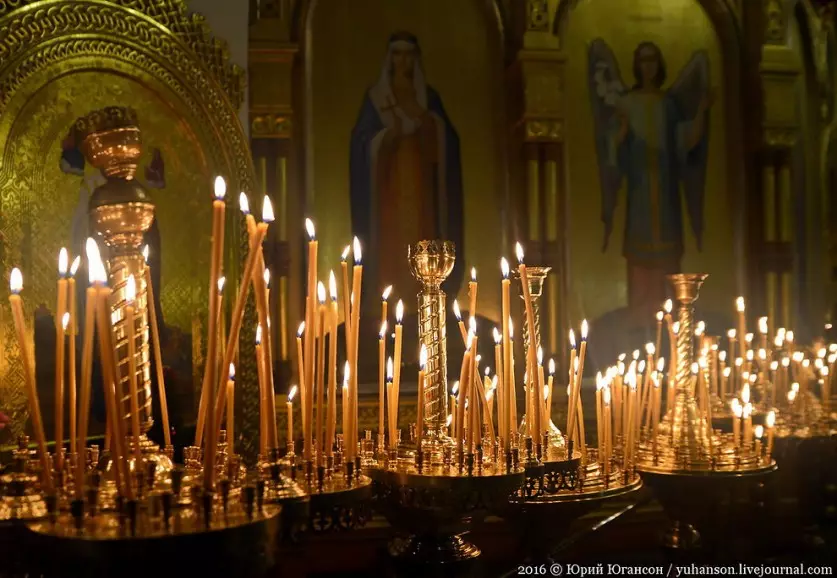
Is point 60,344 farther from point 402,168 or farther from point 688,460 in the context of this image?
point 402,168

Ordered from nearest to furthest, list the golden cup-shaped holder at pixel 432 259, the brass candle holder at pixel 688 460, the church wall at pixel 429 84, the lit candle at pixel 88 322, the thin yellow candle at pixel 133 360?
the lit candle at pixel 88 322 → the thin yellow candle at pixel 133 360 → the golden cup-shaped holder at pixel 432 259 → the brass candle holder at pixel 688 460 → the church wall at pixel 429 84

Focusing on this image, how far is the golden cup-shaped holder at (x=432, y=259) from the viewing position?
2.12m

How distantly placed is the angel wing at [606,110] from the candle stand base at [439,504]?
2.94m

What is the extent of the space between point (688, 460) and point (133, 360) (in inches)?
66.2

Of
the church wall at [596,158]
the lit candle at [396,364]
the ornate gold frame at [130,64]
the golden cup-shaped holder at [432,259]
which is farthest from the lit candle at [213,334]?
the church wall at [596,158]

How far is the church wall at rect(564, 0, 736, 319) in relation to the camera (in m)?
4.63

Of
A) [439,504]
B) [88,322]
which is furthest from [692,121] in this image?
[88,322]

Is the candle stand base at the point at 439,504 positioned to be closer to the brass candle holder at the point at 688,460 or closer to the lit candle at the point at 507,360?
the lit candle at the point at 507,360

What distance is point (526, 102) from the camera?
4348 millimetres

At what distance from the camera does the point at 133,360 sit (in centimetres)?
149

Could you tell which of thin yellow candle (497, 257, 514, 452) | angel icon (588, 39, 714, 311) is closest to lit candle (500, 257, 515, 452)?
thin yellow candle (497, 257, 514, 452)

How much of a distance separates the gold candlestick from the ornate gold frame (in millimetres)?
1963

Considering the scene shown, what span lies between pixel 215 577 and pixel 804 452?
249cm

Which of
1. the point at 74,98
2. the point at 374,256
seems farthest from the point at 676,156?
the point at 74,98
